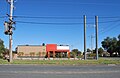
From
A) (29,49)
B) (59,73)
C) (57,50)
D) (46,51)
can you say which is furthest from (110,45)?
(59,73)

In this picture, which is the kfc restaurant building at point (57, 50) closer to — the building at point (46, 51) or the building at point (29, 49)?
the building at point (46, 51)

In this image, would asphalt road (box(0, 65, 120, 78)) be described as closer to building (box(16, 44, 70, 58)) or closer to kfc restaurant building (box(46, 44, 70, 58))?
building (box(16, 44, 70, 58))

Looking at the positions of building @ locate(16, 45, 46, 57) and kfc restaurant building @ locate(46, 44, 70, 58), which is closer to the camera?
kfc restaurant building @ locate(46, 44, 70, 58)

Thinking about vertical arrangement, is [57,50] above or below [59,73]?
above

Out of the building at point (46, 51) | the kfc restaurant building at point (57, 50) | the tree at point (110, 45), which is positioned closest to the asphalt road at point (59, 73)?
the building at point (46, 51)

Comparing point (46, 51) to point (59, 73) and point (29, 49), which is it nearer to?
point (29, 49)

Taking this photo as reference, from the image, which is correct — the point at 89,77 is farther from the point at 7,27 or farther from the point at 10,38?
the point at 10,38

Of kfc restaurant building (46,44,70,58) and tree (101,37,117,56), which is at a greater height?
tree (101,37,117,56)

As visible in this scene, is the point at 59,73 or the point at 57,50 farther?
the point at 57,50

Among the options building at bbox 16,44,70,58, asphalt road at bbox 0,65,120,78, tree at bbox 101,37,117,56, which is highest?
Result: tree at bbox 101,37,117,56

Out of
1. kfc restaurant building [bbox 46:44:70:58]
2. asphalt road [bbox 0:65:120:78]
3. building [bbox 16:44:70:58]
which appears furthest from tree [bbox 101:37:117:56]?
asphalt road [bbox 0:65:120:78]

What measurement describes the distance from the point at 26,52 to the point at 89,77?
94270 millimetres

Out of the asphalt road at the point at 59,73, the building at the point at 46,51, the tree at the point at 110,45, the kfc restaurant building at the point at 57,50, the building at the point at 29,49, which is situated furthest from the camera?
the tree at the point at 110,45

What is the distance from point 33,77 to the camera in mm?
15086
